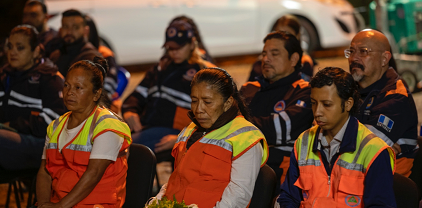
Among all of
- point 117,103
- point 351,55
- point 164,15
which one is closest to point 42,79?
point 117,103

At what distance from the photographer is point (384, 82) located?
3.53 m

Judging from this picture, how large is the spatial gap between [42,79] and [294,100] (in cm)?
198

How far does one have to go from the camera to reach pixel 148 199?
3.14m

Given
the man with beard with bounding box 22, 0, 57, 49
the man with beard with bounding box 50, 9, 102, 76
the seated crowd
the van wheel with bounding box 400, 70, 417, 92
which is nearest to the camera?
the seated crowd

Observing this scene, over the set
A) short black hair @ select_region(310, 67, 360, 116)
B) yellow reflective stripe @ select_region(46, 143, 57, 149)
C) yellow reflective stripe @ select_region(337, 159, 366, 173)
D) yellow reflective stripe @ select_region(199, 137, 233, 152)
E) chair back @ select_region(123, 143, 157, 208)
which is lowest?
chair back @ select_region(123, 143, 157, 208)

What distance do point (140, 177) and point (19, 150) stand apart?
1329 mm

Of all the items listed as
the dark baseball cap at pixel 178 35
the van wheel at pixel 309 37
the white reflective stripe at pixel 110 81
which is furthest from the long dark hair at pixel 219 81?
the van wheel at pixel 309 37

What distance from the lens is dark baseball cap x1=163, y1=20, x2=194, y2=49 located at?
4645mm

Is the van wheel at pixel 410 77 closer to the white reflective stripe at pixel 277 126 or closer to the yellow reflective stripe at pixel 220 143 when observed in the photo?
the white reflective stripe at pixel 277 126

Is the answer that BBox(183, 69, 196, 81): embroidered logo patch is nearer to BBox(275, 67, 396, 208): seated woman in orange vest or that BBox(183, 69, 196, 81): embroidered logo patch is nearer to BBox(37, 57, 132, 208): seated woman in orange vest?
BBox(37, 57, 132, 208): seated woman in orange vest

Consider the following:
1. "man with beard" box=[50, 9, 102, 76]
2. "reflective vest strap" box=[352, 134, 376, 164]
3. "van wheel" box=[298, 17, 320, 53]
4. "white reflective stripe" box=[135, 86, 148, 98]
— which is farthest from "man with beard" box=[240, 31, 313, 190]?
"van wheel" box=[298, 17, 320, 53]

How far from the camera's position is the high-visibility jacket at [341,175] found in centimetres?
262

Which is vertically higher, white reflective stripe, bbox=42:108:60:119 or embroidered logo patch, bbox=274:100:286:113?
embroidered logo patch, bbox=274:100:286:113

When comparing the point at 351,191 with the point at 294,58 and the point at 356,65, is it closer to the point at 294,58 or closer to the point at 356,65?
the point at 356,65
